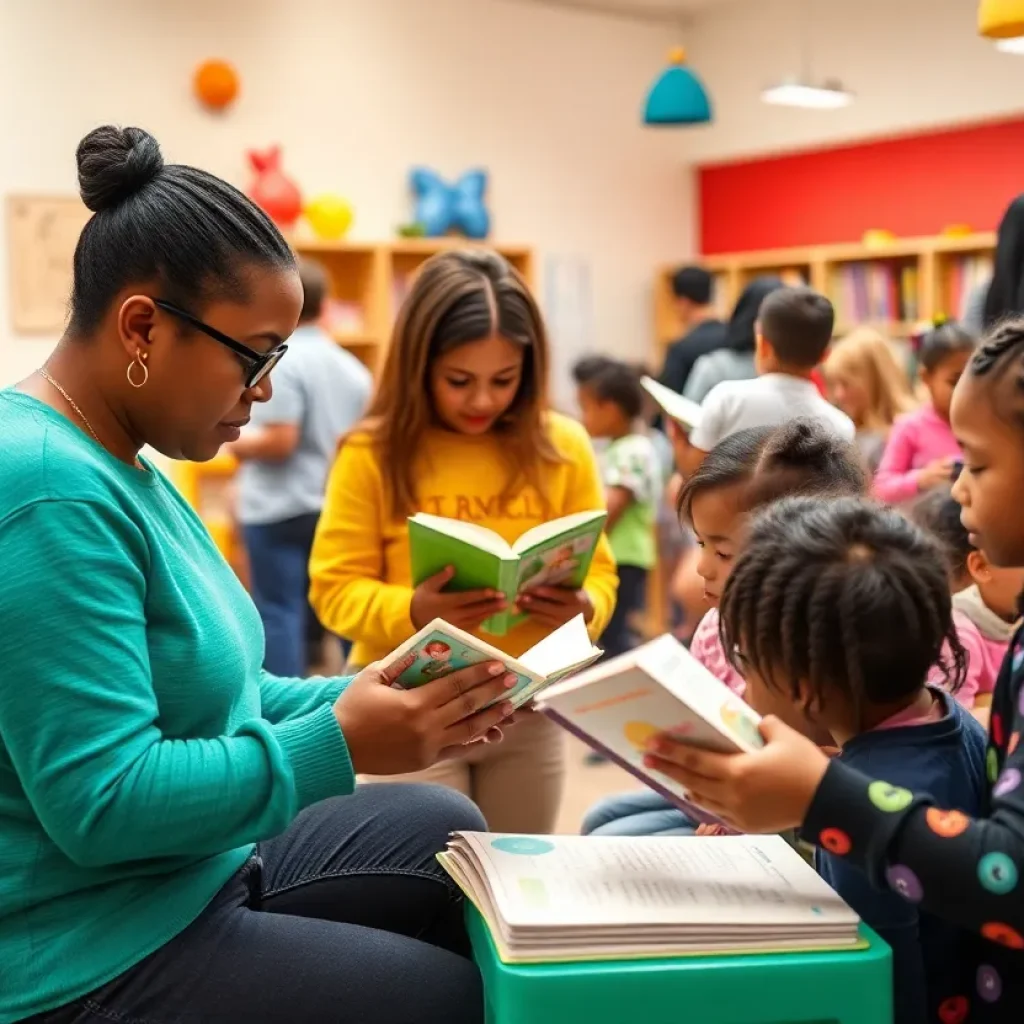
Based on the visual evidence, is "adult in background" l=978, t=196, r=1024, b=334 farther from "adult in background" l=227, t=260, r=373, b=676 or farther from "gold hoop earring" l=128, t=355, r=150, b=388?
"gold hoop earring" l=128, t=355, r=150, b=388

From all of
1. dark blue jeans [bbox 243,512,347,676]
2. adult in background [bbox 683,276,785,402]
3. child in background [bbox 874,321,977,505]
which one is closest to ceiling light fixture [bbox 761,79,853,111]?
adult in background [bbox 683,276,785,402]

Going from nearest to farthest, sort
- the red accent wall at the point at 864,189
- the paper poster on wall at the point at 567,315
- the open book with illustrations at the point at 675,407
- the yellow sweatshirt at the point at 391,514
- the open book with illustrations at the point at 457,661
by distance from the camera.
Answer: the open book with illustrations at the point at 457,661
the yellow sweatshirt at the point at 391,514
the open book with illustrations at the point at 675,407
the red accent wall at the point at 864,189
the paper poster on wall at the point at 567,315

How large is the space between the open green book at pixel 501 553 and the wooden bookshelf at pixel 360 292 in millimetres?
4283

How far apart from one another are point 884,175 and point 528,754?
5.81 metres

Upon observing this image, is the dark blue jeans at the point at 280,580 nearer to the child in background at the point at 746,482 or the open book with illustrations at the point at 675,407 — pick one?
the open book with illustrations at the point at 675,407

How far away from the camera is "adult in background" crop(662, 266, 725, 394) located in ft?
19.8

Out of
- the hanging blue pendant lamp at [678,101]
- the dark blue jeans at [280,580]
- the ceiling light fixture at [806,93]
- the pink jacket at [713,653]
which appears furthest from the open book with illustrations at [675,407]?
the ceiling light fixture at [806,93]

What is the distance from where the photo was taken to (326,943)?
142 centimetres

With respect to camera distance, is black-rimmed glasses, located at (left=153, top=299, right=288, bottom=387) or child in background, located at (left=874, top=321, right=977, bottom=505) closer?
black-rimmed glasses, located at (left=153, top=299, right=288, bottom=387)

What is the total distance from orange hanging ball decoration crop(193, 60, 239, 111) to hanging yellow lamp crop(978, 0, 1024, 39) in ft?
13.4

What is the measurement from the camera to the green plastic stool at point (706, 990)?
1173 mm

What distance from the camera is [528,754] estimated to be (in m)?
2.36

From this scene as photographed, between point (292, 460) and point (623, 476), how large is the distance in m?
1.17

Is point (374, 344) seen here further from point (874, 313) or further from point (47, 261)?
point (874, 313)
